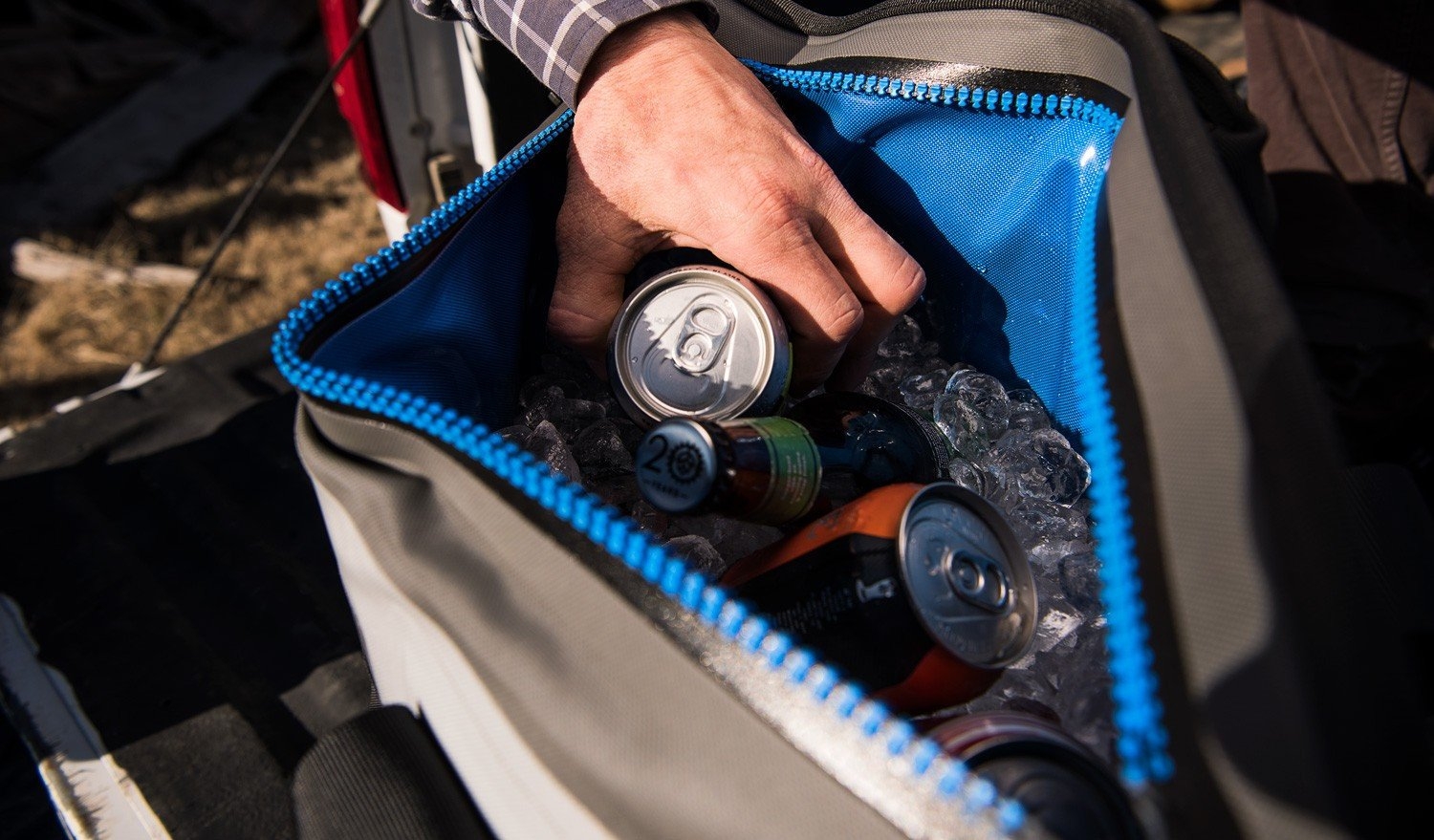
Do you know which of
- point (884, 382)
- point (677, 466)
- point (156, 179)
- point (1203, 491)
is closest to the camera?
point (1203, 491)

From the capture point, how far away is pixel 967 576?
0.90 m

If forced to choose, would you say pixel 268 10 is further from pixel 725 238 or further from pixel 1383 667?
pixel 1383 667

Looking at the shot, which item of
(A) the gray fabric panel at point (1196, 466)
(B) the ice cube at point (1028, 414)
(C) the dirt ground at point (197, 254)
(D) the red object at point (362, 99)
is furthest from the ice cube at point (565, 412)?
(C) the dirt ground at point (197, 254)

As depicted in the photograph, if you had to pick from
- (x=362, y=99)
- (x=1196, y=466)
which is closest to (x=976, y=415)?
(x=1196, y=466)

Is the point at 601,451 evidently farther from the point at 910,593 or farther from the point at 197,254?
the point at 197,254

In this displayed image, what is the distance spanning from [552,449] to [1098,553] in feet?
2.22

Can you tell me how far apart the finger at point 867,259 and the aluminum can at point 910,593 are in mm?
364

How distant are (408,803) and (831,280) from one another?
0.76 metres

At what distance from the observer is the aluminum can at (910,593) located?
844 millimetres

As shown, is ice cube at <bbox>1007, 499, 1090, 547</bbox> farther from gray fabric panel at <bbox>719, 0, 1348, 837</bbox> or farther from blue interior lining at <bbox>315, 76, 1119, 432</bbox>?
gray fabric panel at <bbox>719, 0, 1348, 837</bbox>

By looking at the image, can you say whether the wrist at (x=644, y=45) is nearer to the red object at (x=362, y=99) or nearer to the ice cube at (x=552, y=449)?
the ice cube at (x=552, y=449)

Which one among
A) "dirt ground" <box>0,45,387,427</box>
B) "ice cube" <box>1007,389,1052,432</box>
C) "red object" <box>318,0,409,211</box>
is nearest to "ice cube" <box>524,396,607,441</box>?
"ice cube" <box>1007,389,1052,432</box>

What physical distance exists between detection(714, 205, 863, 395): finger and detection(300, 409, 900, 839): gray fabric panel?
0.52 metres

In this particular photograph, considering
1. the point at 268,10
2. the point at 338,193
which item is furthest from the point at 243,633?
the point at 268,10
